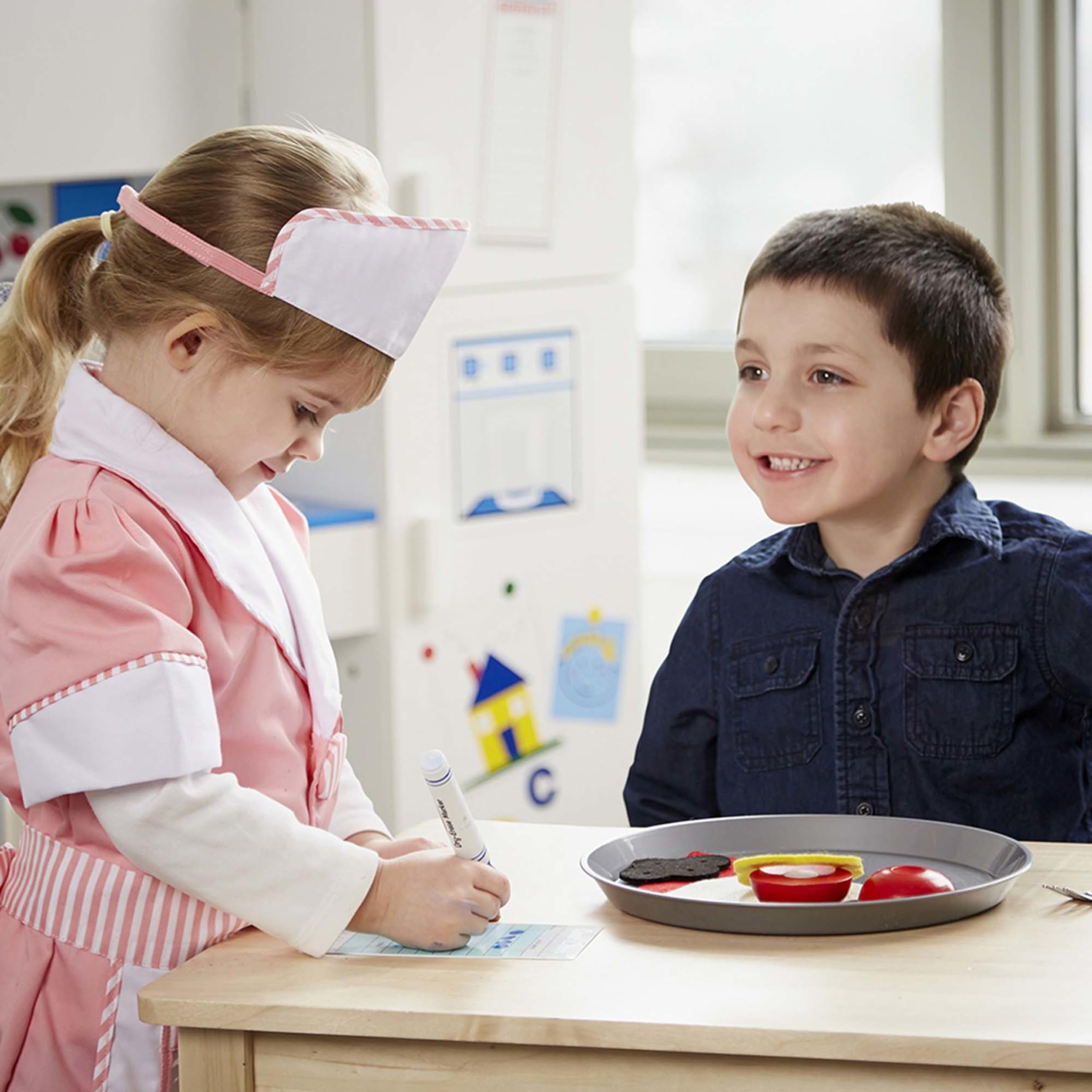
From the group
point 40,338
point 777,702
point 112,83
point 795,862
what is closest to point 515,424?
point 112,83

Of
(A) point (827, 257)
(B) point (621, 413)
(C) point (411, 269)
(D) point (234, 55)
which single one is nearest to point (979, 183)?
(B) point (621, 413)

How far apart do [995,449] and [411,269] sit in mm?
2183

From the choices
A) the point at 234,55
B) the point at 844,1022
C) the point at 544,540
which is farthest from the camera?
the point at 544,540

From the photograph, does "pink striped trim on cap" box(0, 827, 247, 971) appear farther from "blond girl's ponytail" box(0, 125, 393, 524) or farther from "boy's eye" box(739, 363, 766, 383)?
Result: "boy's eye" box(739, 363, 766, 383)

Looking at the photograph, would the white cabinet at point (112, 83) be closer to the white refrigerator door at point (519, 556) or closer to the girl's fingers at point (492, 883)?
the white refrigerator door at point (519, 556)

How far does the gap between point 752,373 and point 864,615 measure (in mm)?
228

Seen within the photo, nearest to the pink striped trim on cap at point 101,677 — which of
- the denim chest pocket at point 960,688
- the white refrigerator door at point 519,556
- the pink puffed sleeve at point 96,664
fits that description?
the pink puffed sleeve at point 96,664

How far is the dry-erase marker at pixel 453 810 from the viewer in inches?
39.4

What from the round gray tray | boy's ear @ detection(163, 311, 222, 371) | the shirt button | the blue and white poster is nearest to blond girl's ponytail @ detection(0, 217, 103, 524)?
boy's ear @ detection(163, 311, 222, 371)

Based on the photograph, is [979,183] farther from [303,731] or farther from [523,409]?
[303,731]

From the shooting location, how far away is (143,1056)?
3.61ft

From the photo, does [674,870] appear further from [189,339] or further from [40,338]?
[40,338]

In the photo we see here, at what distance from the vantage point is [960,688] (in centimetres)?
135

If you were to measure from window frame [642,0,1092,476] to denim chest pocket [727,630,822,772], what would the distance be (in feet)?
5.89
